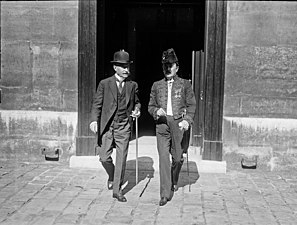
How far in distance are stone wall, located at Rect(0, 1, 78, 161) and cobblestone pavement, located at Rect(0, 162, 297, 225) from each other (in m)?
0.66

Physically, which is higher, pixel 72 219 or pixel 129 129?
pixel 129 129

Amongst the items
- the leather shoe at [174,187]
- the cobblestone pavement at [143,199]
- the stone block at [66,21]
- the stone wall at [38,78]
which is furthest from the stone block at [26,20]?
the leather shoe at [174,187]

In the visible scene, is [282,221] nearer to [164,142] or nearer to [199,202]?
[199,202]

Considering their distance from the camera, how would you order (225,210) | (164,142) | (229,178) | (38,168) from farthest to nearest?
(38,168)
(229,178)
(164,142)
(225,210)

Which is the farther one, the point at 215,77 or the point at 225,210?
the point at 215,77

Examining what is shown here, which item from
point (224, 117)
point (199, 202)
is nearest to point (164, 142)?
point (199, 202)

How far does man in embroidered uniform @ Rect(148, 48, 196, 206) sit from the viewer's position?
229 inches

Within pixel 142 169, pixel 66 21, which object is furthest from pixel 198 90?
pixel 66 21

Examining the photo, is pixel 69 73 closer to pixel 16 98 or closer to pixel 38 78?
pixel 38 78

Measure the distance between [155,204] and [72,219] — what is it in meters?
1.17

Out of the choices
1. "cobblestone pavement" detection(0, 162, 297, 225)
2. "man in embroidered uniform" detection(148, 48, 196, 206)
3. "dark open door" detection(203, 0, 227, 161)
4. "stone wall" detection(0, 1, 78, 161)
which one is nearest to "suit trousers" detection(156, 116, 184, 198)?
"man in embroidered uniform" detection(148, 48, 196, 206)

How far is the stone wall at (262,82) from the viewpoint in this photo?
7.58 meters

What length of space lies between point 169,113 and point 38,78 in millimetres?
3230

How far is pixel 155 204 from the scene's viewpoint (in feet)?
18.8
